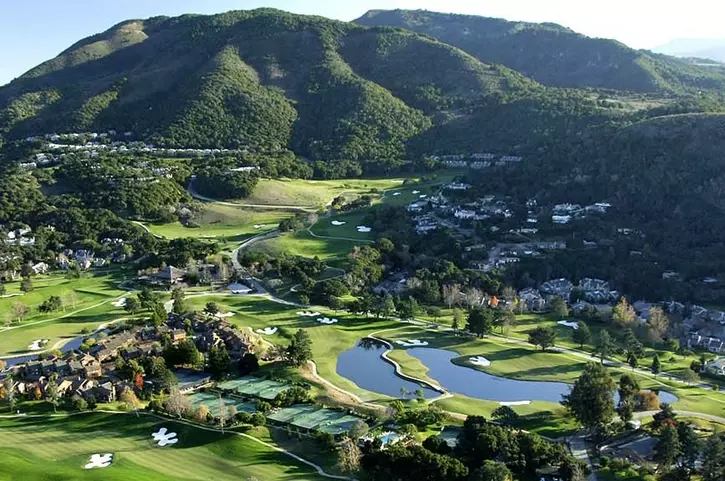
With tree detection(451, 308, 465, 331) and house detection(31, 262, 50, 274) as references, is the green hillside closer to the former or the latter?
house detection(31, 262, 50, 274)

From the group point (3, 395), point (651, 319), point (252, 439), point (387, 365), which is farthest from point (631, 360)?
point (3, 395)

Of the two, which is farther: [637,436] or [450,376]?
[450,376]

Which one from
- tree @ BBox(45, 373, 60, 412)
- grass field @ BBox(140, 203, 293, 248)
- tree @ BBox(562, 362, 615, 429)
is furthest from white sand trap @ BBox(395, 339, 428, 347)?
grass field @ BBox(140, 203, 293, 248)

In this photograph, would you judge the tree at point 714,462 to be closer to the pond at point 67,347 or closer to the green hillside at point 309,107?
the pond at point 67,347

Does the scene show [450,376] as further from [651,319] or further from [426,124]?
[426,124]

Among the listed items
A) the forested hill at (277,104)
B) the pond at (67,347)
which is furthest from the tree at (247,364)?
the forested hill at (277,104)
